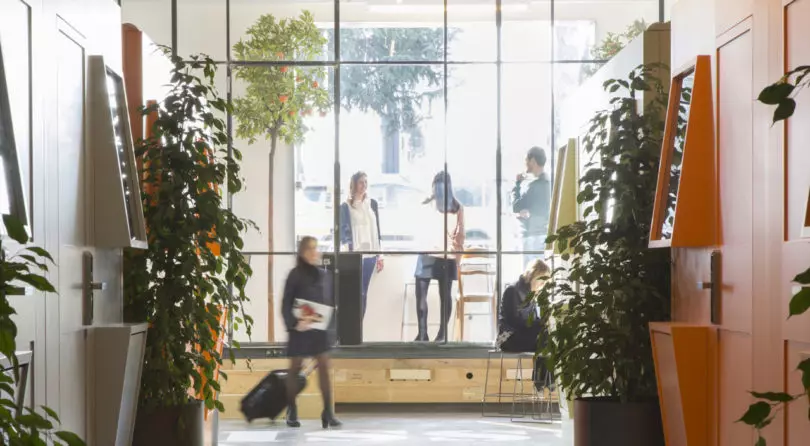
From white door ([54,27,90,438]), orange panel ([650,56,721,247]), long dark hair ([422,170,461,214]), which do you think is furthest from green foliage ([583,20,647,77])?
white door ([54,27,90,438])

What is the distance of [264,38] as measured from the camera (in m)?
10.1

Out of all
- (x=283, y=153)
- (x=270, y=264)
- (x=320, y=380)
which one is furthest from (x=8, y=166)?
(x=283, y=153)

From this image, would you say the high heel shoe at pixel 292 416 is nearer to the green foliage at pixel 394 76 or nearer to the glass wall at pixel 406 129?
the glass wall at pixel 406 129

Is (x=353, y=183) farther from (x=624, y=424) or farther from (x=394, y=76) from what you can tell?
(x=624, y=424)

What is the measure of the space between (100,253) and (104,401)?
573mm

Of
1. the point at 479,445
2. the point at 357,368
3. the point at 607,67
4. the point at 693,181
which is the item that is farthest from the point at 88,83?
the point at 357,368

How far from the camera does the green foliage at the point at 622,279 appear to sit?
4.74 meters

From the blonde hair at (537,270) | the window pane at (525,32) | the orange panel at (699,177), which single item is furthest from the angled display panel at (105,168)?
the window pane at (525,32)

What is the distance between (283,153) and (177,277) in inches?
200

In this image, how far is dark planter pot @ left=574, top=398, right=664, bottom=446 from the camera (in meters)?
4.53

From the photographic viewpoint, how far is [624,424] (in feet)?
14.9

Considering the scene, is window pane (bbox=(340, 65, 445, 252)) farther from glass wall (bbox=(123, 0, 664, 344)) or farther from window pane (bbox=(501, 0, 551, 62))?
window pane (bbox=(501, 0, 551, 62))

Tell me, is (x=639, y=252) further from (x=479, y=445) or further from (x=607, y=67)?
(x=479, y=445)

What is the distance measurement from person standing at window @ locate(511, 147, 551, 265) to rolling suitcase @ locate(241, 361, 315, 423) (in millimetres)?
2664
